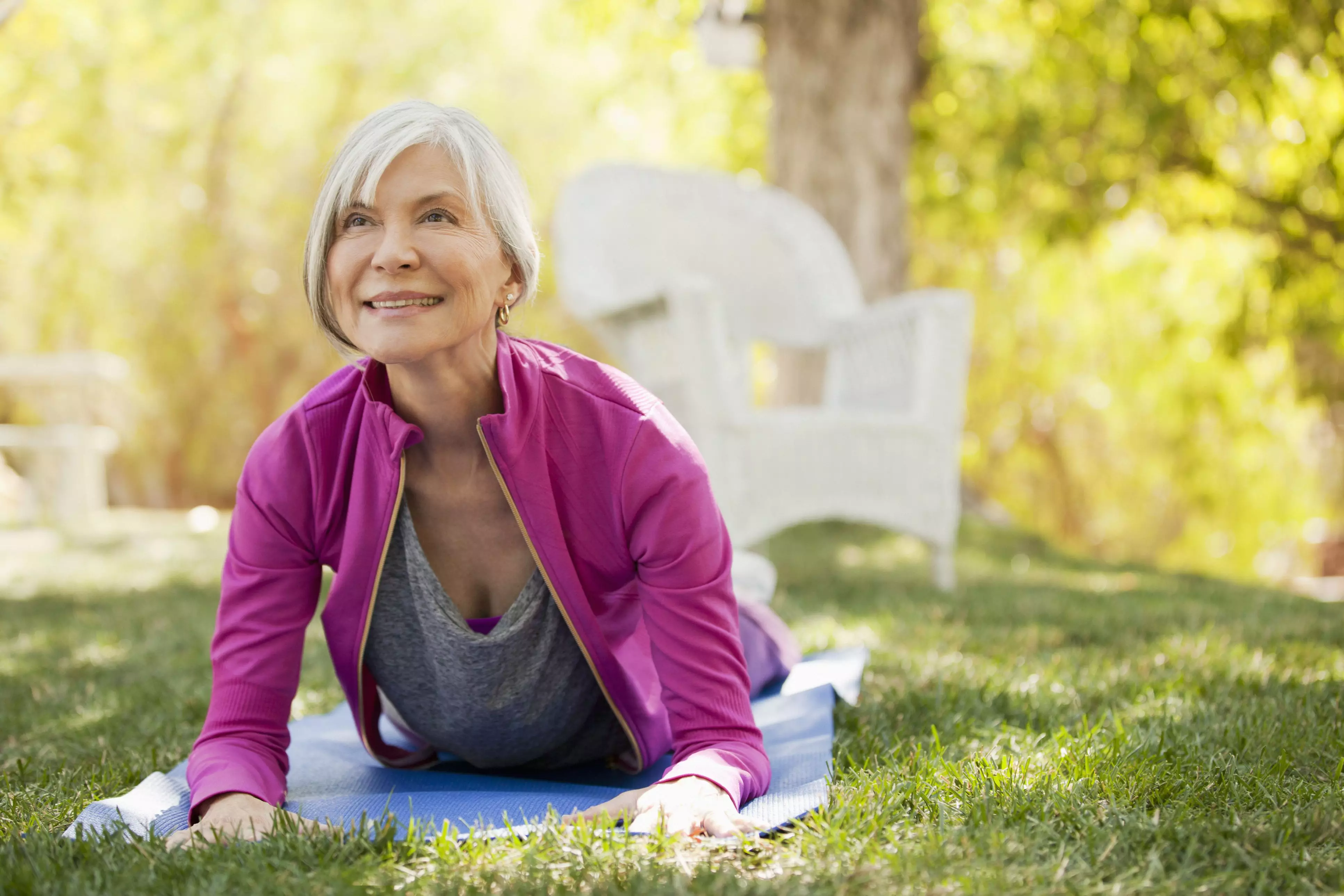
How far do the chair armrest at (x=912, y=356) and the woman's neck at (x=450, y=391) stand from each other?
2.50 metres

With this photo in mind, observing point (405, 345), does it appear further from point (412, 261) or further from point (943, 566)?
point (943, 566)

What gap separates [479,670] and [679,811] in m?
0.41

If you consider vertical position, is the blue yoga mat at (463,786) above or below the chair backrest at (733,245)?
below

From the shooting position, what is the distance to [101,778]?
74.2 inches

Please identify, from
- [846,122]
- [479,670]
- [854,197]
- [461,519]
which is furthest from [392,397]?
[846,122]

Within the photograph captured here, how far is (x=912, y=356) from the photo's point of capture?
4.09m

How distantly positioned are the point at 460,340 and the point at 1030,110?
6999mm

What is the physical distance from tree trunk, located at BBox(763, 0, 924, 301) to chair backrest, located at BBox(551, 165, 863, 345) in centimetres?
148

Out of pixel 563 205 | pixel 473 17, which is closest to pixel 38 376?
pixel 563 205

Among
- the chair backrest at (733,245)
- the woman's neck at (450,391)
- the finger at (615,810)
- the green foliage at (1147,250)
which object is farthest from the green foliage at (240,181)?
the finger at (615,810)

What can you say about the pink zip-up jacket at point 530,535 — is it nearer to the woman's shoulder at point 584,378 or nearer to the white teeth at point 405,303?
the woman's shoulder at point 584,378

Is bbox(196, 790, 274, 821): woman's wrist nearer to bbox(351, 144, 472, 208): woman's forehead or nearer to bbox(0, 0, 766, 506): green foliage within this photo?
bbox(351, 144, 472, 208): woman's forehead

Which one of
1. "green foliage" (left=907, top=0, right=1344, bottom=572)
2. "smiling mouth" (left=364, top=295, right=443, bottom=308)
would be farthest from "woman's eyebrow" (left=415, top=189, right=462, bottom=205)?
"green foliage" (left=907, top=0, right=1344, bottom=572)

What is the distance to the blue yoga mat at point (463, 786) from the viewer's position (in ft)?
5.22
